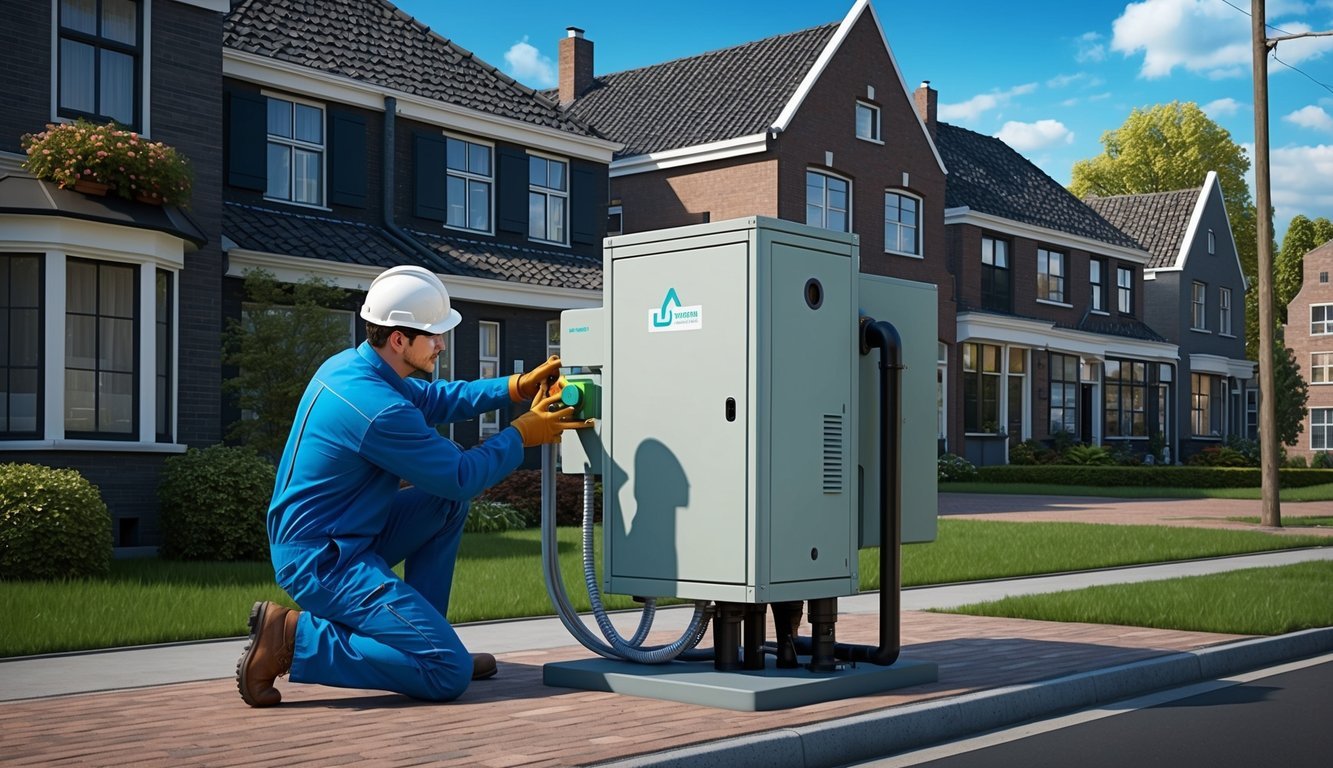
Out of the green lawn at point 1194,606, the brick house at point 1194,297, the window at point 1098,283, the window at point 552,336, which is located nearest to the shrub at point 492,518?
the window at point 552,336

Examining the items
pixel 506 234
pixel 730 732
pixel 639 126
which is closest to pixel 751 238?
pixel 730 732

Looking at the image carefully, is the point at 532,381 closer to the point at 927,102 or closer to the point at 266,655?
the point at 266,655

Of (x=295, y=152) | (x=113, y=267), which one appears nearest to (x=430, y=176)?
(x=295, y=152)

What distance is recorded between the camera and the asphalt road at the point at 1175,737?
6129 mm

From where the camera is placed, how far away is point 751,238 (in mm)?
6605

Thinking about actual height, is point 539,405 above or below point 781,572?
above

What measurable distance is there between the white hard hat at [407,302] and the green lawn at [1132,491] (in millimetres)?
25136

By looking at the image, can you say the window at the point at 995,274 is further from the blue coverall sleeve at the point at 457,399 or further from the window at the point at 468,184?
the blue coverall sleeve at the point at 457,399

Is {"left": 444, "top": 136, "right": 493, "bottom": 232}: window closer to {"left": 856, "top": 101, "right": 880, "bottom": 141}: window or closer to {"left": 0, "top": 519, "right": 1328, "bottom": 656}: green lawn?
{"left": 0, "top": 519, "right": 1328, "bottom": 656}: green lawn

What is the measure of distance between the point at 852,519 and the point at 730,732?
154cm

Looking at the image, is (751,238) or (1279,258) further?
(1279,258)

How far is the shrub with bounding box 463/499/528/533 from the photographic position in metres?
18.7

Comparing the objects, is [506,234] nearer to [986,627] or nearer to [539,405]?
[986,627]

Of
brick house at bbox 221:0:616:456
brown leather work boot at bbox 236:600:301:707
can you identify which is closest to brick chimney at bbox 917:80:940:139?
brick house at bbox 221:0:616:456
